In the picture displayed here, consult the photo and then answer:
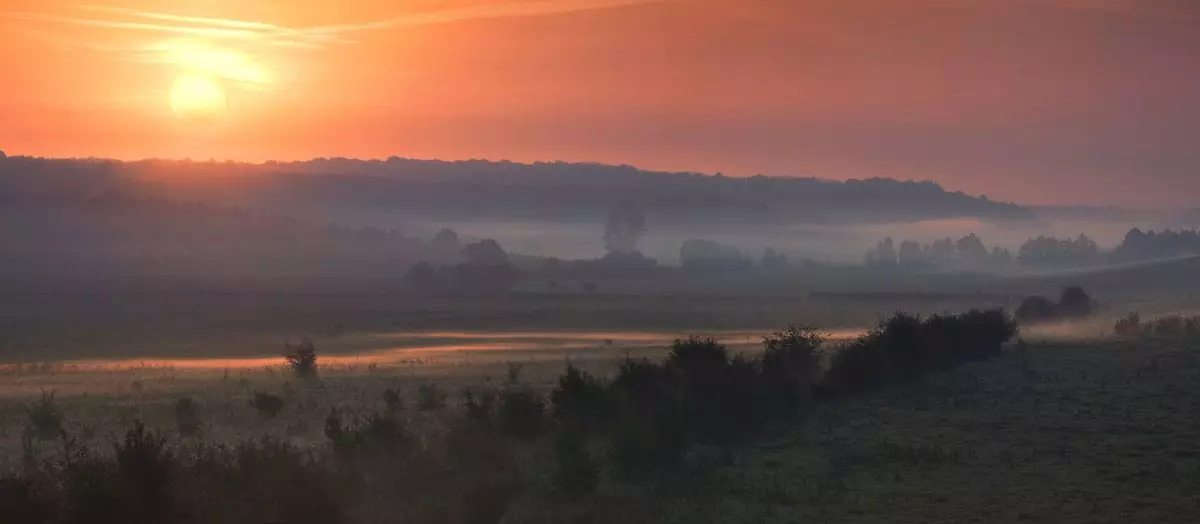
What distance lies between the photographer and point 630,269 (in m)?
187

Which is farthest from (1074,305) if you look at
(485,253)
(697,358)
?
(485,253)

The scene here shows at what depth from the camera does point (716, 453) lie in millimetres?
30578

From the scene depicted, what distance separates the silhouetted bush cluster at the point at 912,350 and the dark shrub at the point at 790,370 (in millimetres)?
631

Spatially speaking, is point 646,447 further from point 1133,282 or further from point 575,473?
point 1133,282

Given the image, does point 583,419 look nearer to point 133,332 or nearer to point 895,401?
point 895,401

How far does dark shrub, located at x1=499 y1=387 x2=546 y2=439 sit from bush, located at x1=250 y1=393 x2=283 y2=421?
8.18m

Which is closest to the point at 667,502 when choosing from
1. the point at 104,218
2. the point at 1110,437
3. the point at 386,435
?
the point at 386,435

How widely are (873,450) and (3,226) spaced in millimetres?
166673

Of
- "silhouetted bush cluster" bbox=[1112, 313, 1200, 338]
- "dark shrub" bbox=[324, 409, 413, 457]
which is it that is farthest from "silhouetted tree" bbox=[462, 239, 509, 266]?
"dark shrub" bbox=[324, 409, 413, 457]

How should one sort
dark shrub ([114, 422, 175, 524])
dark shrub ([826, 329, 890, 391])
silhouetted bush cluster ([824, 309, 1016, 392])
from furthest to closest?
silhouetted bush cluster ([824, 309, 1016, 392]) → dark shrub ([826, 329, 890, 391]) → dark shrub ([114, 422, 175, 524])

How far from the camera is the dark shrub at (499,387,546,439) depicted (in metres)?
30.2

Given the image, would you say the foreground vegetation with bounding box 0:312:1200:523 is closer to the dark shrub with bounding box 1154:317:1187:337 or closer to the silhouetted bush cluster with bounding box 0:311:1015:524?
the silhouetted bush cluster with bounding box 0:311:1015:524

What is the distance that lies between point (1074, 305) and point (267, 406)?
6485 centimetres

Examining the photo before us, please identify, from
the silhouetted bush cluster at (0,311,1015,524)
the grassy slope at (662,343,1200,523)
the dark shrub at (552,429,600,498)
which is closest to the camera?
the silhouetted bush cluster at (0,311,1015,524)
